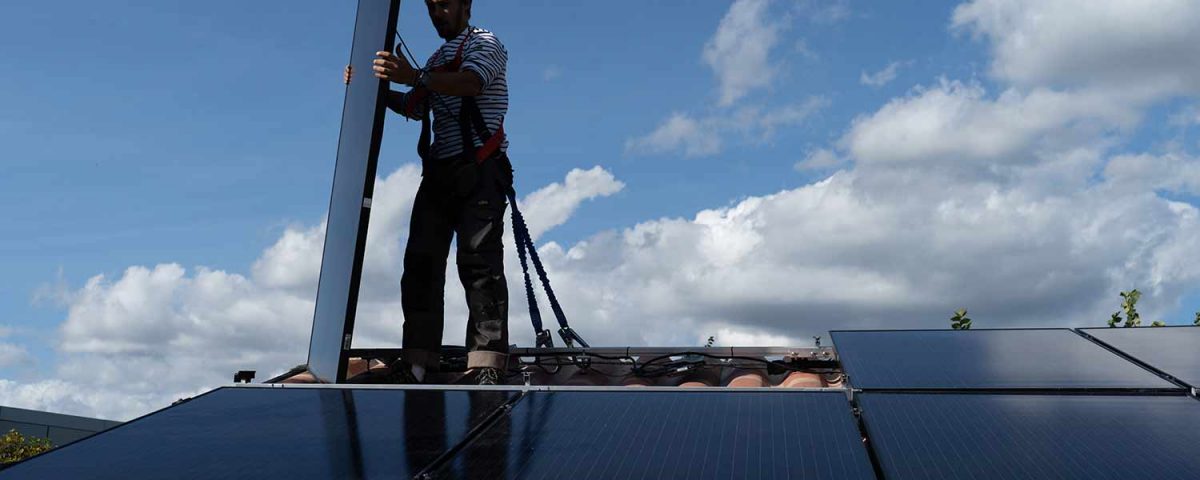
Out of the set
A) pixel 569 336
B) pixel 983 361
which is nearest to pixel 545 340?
pixel 569 336

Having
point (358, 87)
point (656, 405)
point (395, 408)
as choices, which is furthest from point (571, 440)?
point (358, 87)

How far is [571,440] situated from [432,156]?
235 centimetres

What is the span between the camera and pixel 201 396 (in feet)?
11.0

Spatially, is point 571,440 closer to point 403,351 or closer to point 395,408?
point 395,408

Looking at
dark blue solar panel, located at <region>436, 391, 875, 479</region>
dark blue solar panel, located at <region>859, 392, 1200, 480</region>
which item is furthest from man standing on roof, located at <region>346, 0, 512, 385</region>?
dark blue solar panel, located at <region>859, 392, 1200, 480</region>

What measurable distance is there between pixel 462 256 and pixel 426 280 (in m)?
0.35

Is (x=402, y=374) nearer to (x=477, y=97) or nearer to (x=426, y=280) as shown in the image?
(x=426, y=280)

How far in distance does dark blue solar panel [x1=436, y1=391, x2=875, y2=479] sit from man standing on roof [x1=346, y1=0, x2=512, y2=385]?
134 centimetres

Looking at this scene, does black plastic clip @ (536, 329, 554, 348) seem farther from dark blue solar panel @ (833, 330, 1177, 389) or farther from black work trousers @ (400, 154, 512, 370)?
dark blue solar panel @ (833, 330, 1177, 389)

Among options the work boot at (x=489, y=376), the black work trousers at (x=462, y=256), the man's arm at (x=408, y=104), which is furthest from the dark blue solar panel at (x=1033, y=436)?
the man's arm at (x=408, y=104)

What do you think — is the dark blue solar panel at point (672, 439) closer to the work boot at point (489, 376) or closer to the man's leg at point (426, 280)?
the work boot at point (489, 376)

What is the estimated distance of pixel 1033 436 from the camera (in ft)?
7.95

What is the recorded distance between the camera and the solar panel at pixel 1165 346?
129 inches

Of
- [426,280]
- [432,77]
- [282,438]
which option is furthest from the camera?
[426,280]
